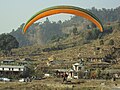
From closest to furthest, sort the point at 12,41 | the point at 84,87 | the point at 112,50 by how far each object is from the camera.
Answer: the point at 84,87
the point at 112,50
the point at 12,41

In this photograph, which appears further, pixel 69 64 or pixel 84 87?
pixel 69 64

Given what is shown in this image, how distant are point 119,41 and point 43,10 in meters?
65.0

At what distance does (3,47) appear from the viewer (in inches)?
3401

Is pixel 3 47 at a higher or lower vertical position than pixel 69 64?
higher

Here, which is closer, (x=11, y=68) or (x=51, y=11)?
(x=51, y=11)

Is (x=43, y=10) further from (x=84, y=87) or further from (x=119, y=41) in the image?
(x=119, y=41)

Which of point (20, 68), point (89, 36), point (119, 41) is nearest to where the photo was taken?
point (20, 68)

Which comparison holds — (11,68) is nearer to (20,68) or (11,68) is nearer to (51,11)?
(20,68)

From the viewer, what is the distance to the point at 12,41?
90062 millimetres

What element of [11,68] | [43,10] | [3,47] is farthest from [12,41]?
[43,10]

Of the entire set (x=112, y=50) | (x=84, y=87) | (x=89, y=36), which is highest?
(x=89, y=36)

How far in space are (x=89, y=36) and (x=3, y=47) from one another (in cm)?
3582

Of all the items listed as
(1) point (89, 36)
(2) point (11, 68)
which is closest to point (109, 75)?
(2) point (11, 68)

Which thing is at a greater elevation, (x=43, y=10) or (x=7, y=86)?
(x=43, y=10)
